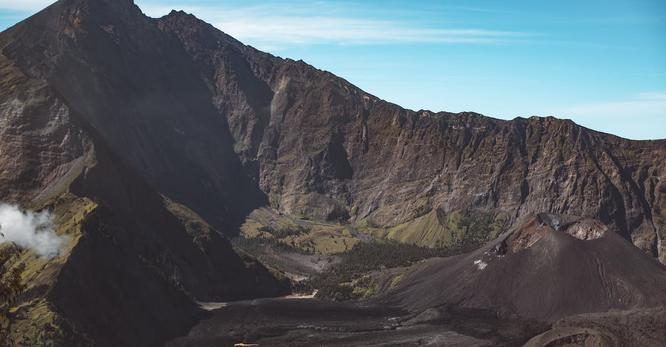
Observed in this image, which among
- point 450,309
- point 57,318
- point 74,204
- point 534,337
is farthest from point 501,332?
point 74,204

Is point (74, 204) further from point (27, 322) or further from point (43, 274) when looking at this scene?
point (27, 322)

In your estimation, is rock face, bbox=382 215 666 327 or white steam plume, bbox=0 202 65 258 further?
rock face, bbox=382 215 666 327

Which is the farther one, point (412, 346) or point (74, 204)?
point (74, 204)

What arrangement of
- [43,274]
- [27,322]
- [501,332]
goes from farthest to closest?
[501,332], [43,274], [27,322]

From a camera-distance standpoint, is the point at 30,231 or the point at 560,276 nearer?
the point at 30,231

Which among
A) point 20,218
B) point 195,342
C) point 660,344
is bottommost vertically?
point 195,342

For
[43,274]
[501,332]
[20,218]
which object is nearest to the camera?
[43,274]

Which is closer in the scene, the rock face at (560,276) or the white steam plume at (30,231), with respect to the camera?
the white steam plume at (30,231)

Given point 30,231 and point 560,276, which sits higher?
point 30,231
